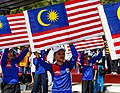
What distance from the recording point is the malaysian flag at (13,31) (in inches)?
395

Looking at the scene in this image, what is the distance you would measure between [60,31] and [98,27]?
0.74m

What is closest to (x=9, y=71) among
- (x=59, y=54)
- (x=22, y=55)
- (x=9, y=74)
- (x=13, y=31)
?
(x=9, y=74)

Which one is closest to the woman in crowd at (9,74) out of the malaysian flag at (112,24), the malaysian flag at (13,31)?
the malaysian flag at (13,31)

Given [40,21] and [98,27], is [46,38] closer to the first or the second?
[40,21]

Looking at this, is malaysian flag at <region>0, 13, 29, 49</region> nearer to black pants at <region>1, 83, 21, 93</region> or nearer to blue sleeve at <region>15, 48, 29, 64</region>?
blue sleeve at <region>15, 48, 29, 64</region>

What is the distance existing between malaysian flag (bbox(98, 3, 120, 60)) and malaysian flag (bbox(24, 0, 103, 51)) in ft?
1.74

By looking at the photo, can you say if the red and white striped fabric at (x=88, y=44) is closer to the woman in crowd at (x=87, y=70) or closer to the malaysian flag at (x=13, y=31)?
the woman in crowd at (x=87, y=70)

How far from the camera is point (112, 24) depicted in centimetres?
794

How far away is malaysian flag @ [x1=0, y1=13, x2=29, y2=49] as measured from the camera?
1004 centimetres

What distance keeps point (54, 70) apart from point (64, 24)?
942 millimetres

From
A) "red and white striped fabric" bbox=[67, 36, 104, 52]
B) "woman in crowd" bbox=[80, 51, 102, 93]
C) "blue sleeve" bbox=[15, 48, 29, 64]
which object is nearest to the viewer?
"blue sleeve" bbox=[15, 48, 29, 64]

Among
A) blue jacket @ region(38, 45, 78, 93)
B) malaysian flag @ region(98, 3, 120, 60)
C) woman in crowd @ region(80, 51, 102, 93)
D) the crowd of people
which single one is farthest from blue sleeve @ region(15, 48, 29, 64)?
woman in crowd @ region(80, 51, 102, 93)

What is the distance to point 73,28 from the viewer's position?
8539 mm

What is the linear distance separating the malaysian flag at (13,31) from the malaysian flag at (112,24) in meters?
→ 2.65
